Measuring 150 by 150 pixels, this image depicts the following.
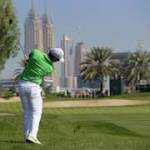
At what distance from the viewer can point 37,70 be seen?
11766mm

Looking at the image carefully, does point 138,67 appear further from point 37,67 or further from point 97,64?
point 37,67

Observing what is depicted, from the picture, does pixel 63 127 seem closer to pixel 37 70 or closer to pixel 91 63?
pixel 37 70

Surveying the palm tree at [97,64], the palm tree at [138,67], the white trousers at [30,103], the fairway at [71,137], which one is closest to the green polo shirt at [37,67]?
the white trousers at [30,103]

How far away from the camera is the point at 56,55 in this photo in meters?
11.7

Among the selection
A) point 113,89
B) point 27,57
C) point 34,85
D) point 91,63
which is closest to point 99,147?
point 34,85

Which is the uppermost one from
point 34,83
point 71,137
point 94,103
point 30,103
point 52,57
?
point 52,57

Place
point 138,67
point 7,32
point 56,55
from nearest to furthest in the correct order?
point 56,55 < point 7,32 < point 138,67

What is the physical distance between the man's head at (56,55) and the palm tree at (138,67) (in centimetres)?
11160

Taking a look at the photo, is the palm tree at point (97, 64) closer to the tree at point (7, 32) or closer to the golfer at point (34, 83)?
the tree at point (7, 32)

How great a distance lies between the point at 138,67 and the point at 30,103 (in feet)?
370

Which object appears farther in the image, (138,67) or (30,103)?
(138,67)

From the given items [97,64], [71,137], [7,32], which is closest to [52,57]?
[71,137]

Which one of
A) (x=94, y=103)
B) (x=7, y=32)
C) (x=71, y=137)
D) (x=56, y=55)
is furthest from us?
(x=94, y=103)

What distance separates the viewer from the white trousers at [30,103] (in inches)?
463
